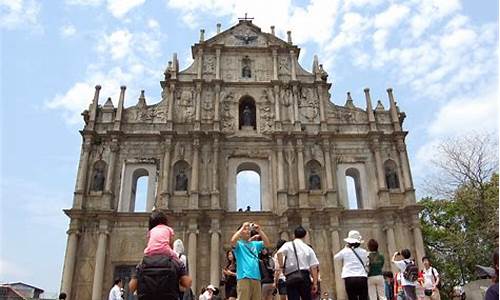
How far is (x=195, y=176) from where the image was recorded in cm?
2117

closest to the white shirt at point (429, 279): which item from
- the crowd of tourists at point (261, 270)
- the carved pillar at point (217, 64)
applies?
the crowd of tourists at point (261, 270)

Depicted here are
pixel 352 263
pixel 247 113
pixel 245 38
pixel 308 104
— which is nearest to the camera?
pixel 352 263

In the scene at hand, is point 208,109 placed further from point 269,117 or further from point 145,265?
point 145,265

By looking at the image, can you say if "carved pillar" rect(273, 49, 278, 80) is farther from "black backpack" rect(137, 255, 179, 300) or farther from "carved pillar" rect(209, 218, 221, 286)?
"black backpack" rect(137, 255, 179, 300)

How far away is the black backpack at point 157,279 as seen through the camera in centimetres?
469

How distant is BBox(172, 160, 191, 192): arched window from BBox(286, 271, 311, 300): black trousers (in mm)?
14850

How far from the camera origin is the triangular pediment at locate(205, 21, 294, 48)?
26.0 m

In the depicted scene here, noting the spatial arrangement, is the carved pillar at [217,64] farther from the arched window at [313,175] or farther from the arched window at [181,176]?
the arched window at [313,175]

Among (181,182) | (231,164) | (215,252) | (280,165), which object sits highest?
(231,164)

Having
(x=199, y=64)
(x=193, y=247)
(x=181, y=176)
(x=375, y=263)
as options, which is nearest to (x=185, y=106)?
(x=199, y=64)

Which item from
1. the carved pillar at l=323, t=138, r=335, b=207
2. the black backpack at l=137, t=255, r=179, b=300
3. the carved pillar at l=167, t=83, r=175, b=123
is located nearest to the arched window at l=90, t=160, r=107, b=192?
the carved pillar at l=167, t=83, r=175, b=123

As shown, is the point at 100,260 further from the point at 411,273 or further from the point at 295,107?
the point at 411,273

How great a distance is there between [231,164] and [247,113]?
335 centimetres

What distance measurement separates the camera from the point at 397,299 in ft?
31.7
